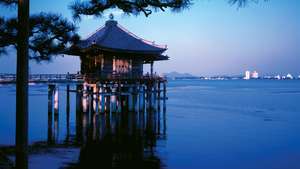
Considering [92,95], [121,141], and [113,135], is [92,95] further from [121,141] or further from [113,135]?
[121,141]

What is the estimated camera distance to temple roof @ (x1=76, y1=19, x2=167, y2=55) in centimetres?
2548

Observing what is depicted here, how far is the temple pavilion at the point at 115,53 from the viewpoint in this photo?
82.3ft

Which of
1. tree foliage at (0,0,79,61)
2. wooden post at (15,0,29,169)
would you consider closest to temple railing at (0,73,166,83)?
tree foliage at (0,0,79,61)

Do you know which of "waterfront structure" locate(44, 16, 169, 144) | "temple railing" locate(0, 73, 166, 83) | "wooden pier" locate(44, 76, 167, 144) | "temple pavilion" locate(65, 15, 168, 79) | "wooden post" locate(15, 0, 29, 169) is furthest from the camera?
"temple pavilion" locate(65, 15, 168, 79)

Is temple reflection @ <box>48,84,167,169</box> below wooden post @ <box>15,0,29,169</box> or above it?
below

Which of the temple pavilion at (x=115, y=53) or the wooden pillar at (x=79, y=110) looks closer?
the wooden pillar at (x=79, y=110)

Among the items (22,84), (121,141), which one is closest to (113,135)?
(121,141)

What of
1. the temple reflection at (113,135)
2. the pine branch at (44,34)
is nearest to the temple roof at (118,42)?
the temple reflection at (113,135)

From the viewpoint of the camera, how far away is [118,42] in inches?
1069

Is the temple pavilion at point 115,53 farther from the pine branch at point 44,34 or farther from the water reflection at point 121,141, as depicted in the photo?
the pine branch at point 44,34

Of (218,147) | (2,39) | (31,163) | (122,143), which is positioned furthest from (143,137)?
(2,39)

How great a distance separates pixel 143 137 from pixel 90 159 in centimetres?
686

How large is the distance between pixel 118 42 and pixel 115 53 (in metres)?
1.65

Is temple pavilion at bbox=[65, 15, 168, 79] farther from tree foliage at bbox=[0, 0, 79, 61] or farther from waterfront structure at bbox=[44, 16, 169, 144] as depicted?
tree foliage at bbox=[0, 0, 79, 61]
